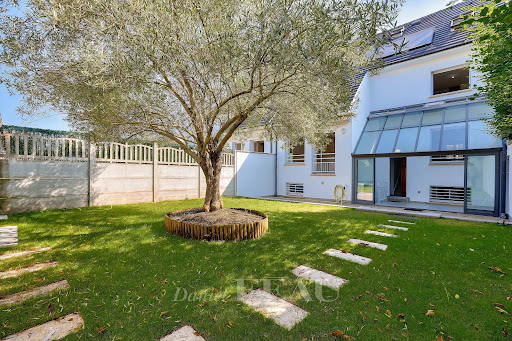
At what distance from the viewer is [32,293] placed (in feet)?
8.75

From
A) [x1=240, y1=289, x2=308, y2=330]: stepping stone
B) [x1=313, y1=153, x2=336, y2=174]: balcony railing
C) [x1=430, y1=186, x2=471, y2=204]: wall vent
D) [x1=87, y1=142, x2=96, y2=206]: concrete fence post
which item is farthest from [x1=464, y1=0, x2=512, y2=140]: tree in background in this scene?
[x1=87, y1=142, x2=96, y2=206]: concrete fence post

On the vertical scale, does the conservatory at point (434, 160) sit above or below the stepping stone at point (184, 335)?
above

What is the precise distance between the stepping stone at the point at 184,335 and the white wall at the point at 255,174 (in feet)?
37.7

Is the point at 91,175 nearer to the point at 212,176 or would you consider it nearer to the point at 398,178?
the point at 212,176

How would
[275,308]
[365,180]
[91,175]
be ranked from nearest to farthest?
[275,308]
[91,175]
[365,180]

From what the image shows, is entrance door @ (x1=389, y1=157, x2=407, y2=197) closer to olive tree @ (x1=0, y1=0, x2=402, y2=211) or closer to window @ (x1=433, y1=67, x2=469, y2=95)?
window @ (x1=433, y1=67, x2=469, y2=95)

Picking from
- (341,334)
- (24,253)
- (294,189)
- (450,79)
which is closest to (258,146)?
(294,189)

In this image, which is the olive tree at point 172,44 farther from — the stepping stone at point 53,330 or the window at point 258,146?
the window at point 258,146

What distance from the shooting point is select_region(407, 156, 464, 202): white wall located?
10742mm

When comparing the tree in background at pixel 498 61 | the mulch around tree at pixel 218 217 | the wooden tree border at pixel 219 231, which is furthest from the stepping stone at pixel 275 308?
the tree in background at pixel 498 61

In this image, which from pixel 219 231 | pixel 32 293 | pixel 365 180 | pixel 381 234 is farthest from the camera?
pixel 365 180

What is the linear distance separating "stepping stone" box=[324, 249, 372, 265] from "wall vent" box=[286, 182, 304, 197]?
32.7ft

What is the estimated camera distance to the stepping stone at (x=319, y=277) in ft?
9.92

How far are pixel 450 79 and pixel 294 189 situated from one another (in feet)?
32.9
